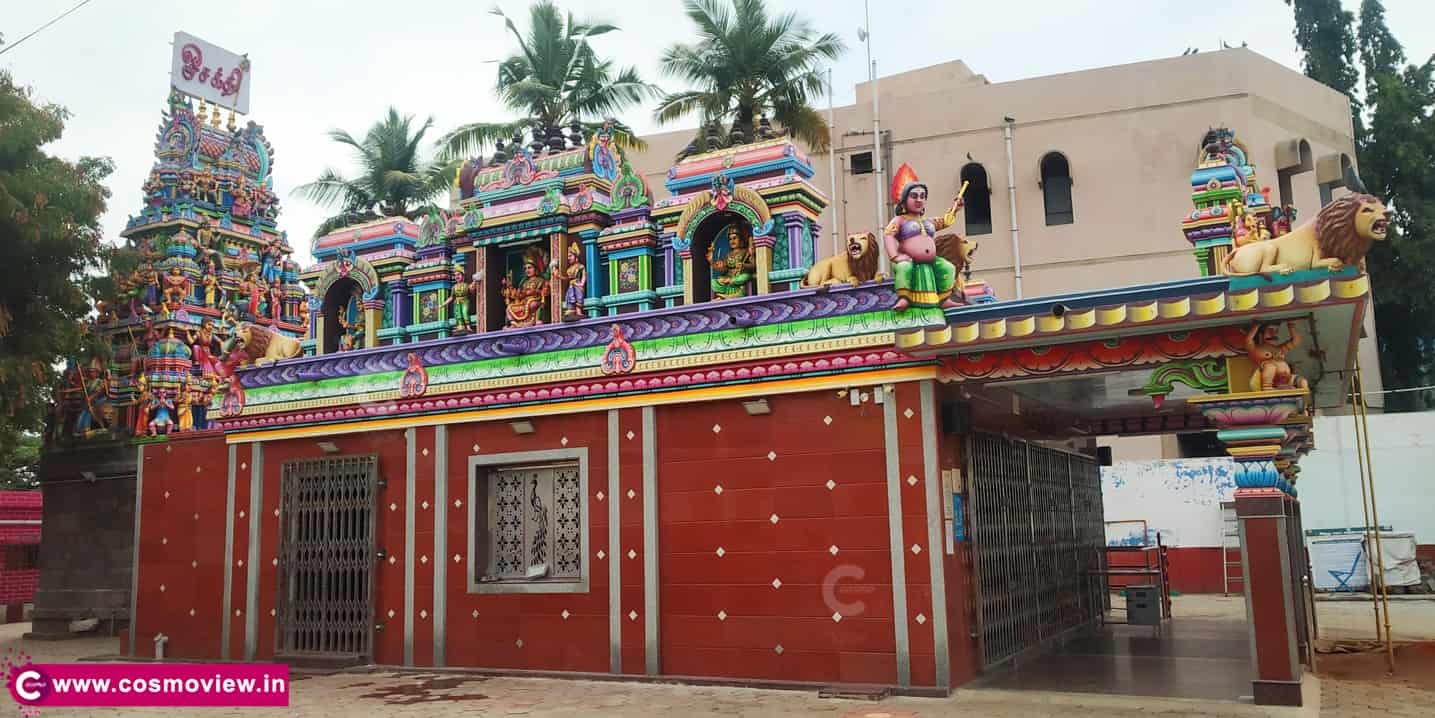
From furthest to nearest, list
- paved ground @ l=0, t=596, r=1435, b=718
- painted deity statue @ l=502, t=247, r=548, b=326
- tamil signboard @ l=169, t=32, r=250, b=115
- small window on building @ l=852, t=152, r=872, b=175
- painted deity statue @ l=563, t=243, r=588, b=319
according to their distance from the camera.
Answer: small window on building @ l=852, t=152, r=872, b=175 → tamil signboard @ l=169, t=32, r=250, b=115 → painted deity statue @ l=502, t=247, r=548, b=326 → painted deity statue @ l=563, t=243, r=588, b=319 → paved ground @ l=0, t=596, r=1435, b=718

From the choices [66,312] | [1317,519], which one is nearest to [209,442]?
[66,312]

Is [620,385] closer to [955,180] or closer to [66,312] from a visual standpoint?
[66,312]

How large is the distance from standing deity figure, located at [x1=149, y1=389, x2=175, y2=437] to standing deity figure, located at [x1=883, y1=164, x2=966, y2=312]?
48.4 feet

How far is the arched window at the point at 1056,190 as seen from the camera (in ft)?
86.3

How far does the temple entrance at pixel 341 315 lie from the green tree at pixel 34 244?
3.34 metres

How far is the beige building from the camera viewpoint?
24750mm

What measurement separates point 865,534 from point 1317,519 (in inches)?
669

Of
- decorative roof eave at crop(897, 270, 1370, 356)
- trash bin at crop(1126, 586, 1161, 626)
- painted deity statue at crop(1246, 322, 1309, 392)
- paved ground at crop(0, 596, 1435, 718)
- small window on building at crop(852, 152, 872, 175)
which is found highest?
small window on building at crop(852, 152, 872, 175)

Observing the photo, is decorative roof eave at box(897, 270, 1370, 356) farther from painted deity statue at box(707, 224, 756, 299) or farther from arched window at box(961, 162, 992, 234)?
arched window at box(961, 162, 992, 234)

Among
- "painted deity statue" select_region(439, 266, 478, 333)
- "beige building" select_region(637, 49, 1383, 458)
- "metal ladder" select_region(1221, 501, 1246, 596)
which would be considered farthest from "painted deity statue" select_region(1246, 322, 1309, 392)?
"beige building" select_region(637, 49, 1383, 458)

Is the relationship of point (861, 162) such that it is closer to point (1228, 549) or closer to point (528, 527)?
point (1228, 549)

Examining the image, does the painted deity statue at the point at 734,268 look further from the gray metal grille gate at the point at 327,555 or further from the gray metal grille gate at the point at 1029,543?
the gray metal grille gate at the point at 327,555

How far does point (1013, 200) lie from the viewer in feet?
85.9

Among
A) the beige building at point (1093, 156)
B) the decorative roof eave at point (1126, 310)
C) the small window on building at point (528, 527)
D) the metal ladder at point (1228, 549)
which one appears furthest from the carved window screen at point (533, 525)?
the beige building at point (1093, 156)
